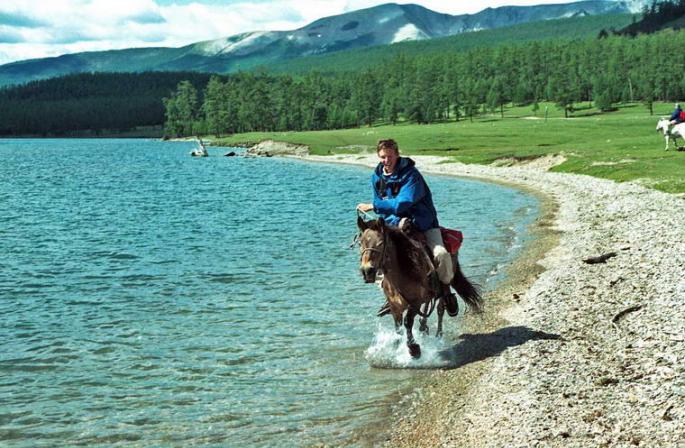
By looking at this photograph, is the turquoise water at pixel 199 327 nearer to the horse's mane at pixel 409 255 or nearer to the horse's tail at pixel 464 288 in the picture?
the horse's tail at pixel 464 288

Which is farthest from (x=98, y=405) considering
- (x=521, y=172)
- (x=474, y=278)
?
(x=521, y=172)

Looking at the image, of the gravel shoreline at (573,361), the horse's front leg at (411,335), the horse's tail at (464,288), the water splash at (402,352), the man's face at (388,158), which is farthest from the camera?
the horse's tail at (464,288)

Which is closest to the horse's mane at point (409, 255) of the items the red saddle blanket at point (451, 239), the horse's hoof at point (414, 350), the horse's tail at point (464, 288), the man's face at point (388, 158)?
the red saddle blanket at point (451, 239)

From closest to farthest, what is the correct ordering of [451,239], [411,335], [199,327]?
[411,335] < [451,239] < [199,327]

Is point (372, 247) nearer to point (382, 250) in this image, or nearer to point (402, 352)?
point (382, 250)

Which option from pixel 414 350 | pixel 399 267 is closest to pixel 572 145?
pixel 414 350

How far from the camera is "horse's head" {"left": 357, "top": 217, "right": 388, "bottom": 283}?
12273 mm

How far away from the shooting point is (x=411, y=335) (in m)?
14.6

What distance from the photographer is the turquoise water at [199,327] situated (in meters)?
12.1

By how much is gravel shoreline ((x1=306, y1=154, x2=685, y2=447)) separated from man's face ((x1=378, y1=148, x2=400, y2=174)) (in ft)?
14.3

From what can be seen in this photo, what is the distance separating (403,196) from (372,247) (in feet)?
5.51

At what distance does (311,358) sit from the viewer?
15.4 metres

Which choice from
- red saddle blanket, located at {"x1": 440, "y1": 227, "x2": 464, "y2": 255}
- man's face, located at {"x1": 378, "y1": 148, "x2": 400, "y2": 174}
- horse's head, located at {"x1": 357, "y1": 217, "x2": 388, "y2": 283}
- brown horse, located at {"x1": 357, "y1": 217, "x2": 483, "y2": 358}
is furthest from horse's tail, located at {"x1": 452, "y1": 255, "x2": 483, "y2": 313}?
horse's head, located at {"x1": 357, "y1": 217, "x2": 388, "y2": 283}

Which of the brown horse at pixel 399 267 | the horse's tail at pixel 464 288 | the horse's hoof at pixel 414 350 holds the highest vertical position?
the brown horse at pixel 399 267
